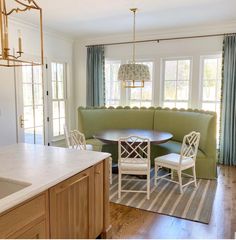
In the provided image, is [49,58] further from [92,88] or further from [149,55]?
[149,55]

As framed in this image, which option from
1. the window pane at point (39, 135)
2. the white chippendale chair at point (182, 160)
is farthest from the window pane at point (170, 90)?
the window pane at point (39, 135)

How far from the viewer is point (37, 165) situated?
194 cm

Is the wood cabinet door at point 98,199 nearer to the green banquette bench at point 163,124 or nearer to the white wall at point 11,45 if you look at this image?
the green banquette bench at point 163,124

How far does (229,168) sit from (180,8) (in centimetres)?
305

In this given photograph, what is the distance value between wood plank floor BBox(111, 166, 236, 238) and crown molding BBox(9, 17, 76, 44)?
3.64 m

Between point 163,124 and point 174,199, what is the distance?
1.93m

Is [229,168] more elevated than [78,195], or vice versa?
[78,195]

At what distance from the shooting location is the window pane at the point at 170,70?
17.3 feet

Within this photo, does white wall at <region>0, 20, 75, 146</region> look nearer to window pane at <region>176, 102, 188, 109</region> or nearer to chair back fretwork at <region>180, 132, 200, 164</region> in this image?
window pane at <region>176, 102, 188, 109</region>

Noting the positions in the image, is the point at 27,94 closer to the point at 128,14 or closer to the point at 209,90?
the point at 128,14

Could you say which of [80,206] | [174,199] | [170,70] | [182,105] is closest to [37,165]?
[80,206]

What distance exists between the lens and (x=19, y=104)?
4.62 meters

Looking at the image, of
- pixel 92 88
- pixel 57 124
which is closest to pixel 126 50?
pixel 92 88

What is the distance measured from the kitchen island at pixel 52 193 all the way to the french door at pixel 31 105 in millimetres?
2330
